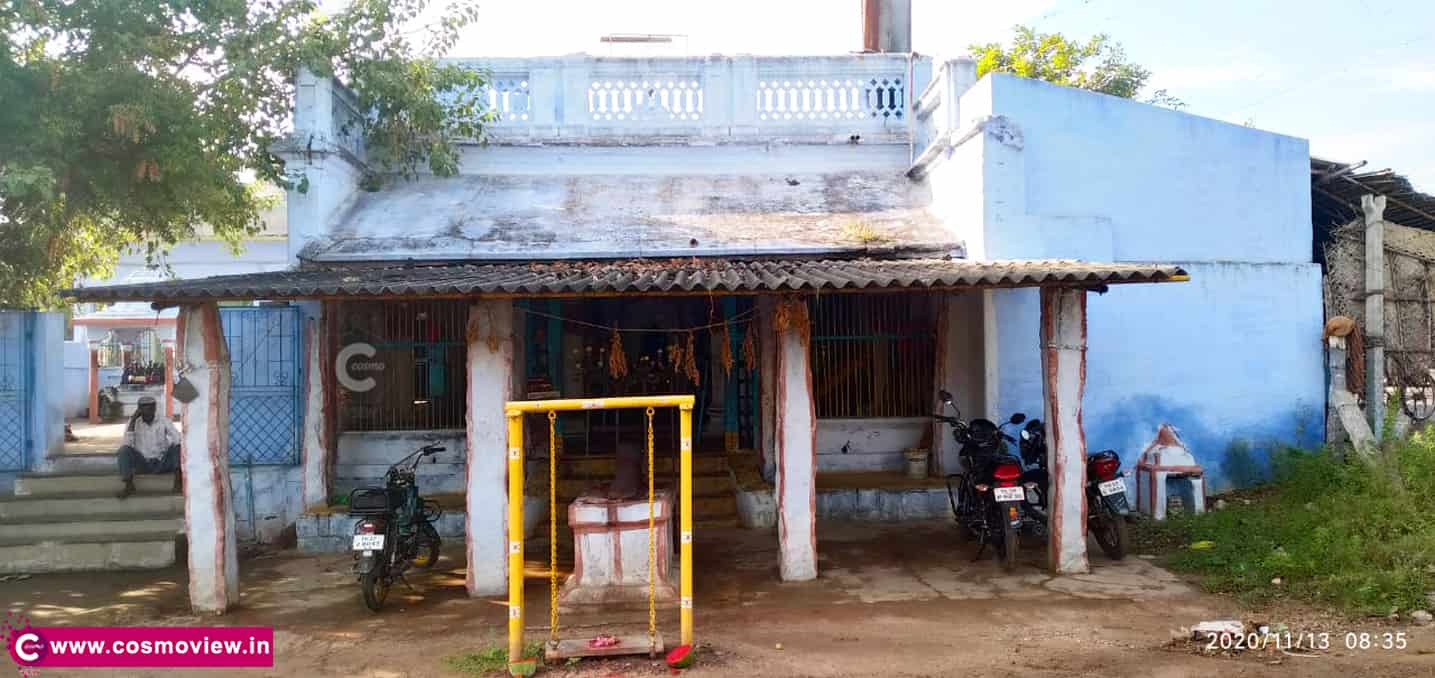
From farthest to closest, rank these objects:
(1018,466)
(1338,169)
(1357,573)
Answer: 1. (1338,169)
2. (1018,466)
3. (1357,573)

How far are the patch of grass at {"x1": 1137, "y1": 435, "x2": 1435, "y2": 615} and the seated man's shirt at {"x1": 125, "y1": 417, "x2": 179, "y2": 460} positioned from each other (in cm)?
958

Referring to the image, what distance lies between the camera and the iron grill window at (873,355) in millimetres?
10273

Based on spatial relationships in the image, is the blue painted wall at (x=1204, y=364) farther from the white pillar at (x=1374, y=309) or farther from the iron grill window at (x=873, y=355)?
the iron grill window at (x=873, y=355)

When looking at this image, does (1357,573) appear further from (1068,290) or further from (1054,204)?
(1054,204)

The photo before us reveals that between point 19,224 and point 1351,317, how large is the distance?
1396 centimetres

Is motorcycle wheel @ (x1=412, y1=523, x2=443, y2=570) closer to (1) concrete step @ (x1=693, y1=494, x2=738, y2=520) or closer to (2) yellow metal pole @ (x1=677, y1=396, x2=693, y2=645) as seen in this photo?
(1) concrete step @ (x1=693, y1=494, x2=738, y2=520)

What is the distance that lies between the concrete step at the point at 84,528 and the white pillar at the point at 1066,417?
8.00 meters

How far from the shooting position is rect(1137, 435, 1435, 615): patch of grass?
20.5ft

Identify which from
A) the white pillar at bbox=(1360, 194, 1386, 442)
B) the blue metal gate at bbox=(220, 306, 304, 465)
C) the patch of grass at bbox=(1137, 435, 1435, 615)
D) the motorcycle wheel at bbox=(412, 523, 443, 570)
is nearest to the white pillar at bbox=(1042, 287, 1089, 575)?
the patch of grass at bbox=(1137, 435, 1435, 615)

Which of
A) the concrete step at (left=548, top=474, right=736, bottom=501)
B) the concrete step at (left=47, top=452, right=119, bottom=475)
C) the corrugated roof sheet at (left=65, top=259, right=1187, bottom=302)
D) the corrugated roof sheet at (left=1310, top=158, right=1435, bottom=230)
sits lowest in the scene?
the concrete step at (left=548, top=474, right=736, bottom=501)

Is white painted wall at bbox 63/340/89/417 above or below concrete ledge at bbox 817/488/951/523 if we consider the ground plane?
above

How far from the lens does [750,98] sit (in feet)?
36.2

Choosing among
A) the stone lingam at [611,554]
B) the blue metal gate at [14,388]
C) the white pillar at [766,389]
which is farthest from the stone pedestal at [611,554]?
the blue metal gate at [14,388]

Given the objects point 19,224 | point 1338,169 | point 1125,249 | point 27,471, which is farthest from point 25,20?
point 1338,169
